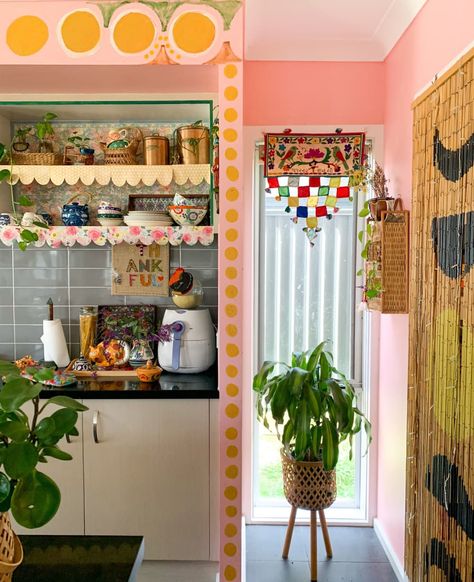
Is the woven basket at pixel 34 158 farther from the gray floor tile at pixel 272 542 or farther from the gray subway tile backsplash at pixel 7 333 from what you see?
the gray floor tile at pixel 272 542

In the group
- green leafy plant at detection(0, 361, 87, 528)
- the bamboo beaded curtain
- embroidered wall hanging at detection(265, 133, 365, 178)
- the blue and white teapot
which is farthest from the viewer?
embroidered wall hanging at detection(265, 133, 365, 178)

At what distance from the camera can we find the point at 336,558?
262 cm

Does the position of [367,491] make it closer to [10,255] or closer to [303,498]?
[303,498]

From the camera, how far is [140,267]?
2.78 metres

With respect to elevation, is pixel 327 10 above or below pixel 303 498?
above

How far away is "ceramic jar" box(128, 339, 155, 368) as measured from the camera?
8.63 ft

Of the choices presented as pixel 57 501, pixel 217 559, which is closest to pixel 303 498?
pixel 217 559

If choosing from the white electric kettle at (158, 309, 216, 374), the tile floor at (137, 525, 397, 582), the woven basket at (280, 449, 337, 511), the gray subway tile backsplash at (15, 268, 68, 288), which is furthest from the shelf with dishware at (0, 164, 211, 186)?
the tile floor at (137, 525, 397, 582)

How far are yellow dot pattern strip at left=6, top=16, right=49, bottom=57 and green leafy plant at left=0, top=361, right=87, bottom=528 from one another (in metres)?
1.67

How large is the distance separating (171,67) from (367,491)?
229 cm

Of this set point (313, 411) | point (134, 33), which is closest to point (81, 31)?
point (134, 33)

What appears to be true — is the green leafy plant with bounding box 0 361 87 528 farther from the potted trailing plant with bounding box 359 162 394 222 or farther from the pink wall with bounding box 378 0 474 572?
the potted trailing plant with bounding box 359 162 394 222

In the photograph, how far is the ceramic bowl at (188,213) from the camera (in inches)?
97.1

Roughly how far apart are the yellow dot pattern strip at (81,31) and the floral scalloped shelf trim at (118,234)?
0.75 metres
